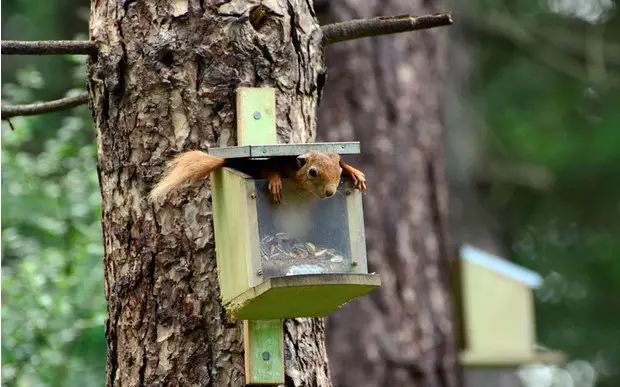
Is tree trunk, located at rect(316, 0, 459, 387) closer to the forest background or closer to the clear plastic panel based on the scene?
the forest background

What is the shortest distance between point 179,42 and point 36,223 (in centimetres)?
199

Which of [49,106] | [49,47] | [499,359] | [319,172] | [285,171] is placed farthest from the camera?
[499,359]

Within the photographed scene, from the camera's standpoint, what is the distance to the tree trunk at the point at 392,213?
4.90 metres

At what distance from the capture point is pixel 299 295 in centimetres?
223

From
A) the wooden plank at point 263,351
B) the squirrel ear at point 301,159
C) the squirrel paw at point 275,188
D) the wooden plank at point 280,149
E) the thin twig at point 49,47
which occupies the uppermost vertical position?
the thin twig at point 49,47

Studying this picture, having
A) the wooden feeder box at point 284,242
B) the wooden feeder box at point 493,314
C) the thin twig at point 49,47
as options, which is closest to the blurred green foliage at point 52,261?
the thin twig at point 49,47

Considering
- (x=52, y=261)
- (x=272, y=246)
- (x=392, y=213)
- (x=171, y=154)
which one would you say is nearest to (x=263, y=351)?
(x=272, y=246)

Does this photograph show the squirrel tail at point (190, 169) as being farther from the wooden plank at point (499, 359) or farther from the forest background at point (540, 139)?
the wooden plank at point (499, 359)

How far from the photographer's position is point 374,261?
494cm

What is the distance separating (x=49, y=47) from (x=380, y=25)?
818 millimetres

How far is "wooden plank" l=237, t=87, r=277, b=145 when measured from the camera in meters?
2.50

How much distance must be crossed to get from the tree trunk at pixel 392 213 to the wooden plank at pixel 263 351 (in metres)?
2.40

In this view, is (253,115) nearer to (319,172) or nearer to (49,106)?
A: (319,172)

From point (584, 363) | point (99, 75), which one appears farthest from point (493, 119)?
point (99, 75)
